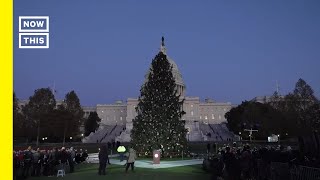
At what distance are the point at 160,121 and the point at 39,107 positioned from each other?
4643 centimetres

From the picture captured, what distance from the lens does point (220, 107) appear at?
153125mm

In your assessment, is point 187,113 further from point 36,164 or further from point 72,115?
point 36,164

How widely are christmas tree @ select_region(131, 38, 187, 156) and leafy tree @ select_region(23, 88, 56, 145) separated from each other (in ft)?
127

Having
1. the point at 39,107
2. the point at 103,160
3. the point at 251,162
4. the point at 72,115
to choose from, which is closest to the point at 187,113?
the point at 72,115

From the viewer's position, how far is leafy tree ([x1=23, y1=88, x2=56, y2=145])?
69.8m

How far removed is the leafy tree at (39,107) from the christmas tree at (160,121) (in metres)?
38.8

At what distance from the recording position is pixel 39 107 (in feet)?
242

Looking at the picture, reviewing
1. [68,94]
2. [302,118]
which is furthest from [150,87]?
[68,94]

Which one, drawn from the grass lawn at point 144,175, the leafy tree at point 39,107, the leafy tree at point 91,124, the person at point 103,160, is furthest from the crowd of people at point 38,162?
the leafy tree at point 91,124

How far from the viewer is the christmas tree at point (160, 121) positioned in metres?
32.4

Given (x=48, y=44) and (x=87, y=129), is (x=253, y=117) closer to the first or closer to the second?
(x=87, y=129)

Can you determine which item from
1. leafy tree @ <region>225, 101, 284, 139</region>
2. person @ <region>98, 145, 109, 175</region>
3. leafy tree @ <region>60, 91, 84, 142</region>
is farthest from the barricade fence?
leafy tree @ <region>60, 91, 84, 142</region>

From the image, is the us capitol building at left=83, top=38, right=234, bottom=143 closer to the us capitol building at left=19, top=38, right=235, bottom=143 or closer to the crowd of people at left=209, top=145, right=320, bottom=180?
the us capitol building at left=19, top=38, right=235, bottom=143

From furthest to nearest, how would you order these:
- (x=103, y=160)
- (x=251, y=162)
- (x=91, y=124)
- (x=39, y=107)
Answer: (x=91, y=124) < (x=39, y=107) < (x=103, y=160) < (x=251, y=162)
